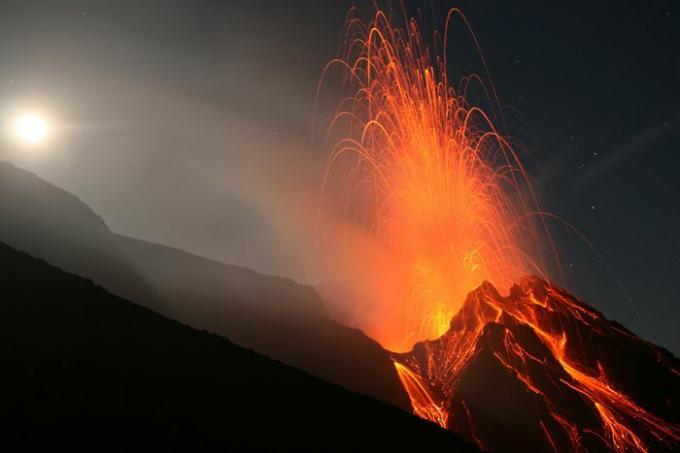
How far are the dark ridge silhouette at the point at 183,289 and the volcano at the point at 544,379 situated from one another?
367 inches

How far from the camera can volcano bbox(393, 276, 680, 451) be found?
58375 millimetres

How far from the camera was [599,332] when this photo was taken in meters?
80.9

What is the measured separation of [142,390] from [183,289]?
160 ft

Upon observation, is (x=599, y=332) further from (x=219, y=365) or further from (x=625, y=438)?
(x=219, y=365)

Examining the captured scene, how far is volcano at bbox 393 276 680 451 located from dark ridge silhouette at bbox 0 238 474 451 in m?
35.2

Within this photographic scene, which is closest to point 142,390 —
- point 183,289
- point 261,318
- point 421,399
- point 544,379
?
point 261,318

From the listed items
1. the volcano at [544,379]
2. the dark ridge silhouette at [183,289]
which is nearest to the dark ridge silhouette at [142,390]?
the dark ridge silhouette at [183,289]

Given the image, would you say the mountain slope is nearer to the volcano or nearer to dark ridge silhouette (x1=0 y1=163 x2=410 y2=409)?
dark ridge silhouette (x1=0 y1=163 x2=410 y2=409)

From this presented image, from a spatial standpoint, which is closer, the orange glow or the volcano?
the volcano

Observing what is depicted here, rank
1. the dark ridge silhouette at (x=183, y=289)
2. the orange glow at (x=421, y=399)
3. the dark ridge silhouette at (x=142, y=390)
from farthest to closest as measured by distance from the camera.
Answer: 1. the orange glow at (x=421, y=399)
2. the dark ridge silhouette at (x=183, y=289)
3. the dark ridge silhouette at (x=142, y=390)

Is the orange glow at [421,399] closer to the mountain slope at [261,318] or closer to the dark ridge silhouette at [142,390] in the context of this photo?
the mountain slope at [261,318]

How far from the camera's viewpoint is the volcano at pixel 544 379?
192 feet

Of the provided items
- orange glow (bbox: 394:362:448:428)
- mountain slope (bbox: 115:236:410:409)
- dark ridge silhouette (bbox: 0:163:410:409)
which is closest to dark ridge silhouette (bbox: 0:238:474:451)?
dark ridge silhouette (bbox: 0:163:410:409)

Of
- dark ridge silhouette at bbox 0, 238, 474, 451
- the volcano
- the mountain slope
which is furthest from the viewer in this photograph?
the volcano
